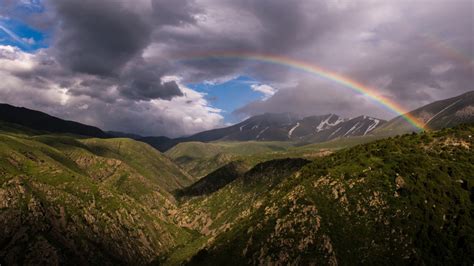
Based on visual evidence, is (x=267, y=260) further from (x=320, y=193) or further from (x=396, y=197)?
(x=396, y=197)

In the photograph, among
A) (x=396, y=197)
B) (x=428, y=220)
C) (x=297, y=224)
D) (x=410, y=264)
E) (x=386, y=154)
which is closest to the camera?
(x=410, y=264)

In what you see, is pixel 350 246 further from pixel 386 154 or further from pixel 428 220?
pixel 386 154

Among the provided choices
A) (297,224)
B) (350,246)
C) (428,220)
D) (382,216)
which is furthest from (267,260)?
(428,220)

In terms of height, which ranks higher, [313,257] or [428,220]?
[428,220]

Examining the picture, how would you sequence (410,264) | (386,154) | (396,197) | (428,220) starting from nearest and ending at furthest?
(410,264) < (428,220) < (396,197) < (386,154)

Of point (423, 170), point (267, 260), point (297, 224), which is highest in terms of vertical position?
point (423, 170)

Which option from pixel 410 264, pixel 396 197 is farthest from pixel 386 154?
pixel 410 264

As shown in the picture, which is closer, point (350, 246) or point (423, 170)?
point (350, 246)
